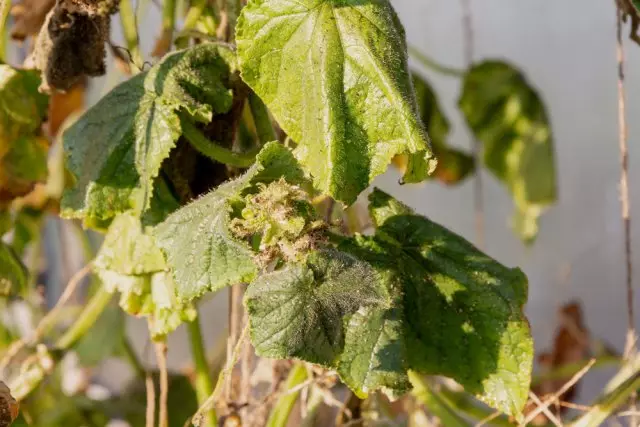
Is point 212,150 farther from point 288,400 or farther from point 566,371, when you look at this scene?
point 566,371

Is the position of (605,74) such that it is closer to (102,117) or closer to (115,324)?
(115,324)

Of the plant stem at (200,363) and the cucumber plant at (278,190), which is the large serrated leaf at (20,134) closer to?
the cucumber plant at (278,190)

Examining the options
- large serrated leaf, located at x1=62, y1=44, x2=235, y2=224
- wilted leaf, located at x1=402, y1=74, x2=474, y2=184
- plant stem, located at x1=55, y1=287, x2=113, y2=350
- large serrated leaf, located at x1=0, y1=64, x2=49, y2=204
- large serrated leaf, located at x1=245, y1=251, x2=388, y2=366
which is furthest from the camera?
wilted leaf, located at x1=402, y1=74, x2=474, y2=184

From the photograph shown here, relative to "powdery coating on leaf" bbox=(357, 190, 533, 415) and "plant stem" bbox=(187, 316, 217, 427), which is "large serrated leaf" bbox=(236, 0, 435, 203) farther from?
"plant stem" bbox=(187, 316, 217, 427)

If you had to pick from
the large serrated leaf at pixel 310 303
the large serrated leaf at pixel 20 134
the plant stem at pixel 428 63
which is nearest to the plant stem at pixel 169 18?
the large serrated leaf at pixel 20 134

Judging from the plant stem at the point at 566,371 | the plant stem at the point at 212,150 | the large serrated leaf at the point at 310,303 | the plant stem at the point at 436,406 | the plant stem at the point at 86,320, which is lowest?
the plant stem at the point at 566,371

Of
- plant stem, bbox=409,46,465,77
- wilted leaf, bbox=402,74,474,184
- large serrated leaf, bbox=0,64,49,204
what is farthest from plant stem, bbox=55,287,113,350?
plant stem, bbox=409,46,465,77
